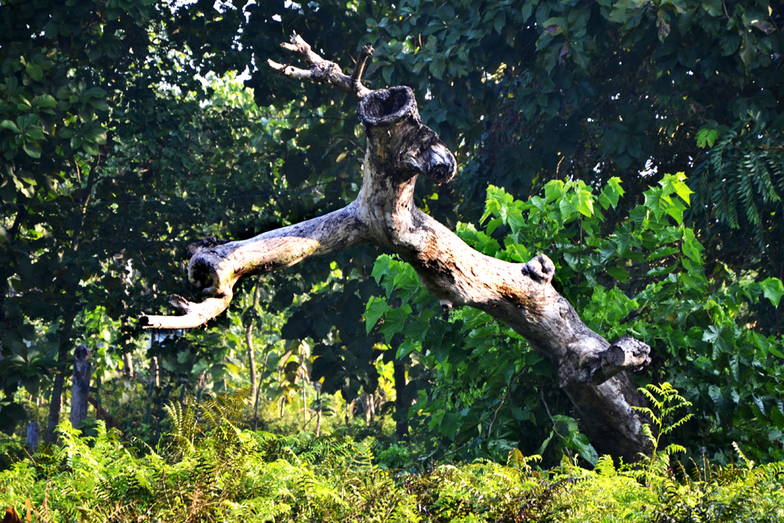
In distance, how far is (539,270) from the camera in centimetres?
357

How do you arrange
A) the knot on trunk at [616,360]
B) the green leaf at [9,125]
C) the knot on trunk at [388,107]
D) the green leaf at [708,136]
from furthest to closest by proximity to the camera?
the green leaf at [9,125] → the green leaf at [708,136] → the knot on trunk at [616,360] → the knot on trunk at [388,107]

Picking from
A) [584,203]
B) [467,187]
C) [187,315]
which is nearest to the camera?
[187,315]

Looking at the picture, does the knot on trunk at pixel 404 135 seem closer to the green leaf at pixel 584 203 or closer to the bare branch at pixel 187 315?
the bare branch at pixel 187 315

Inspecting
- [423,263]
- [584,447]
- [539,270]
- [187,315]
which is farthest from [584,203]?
[187,315]

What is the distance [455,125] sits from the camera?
7188 mm

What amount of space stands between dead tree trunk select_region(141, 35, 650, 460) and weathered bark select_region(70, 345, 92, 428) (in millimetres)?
6145

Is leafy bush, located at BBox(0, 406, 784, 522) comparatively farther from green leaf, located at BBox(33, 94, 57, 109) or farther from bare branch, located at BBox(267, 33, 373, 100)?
green leaf, located at BBox(33, 94, 57, 109)

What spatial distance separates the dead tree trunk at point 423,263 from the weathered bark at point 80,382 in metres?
6.14

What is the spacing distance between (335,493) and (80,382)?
24.8 feet

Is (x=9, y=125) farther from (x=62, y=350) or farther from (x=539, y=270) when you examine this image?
(x=539, y=270)

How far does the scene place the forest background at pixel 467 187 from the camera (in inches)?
161

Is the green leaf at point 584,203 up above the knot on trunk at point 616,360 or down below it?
above

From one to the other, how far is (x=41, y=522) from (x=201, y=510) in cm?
43

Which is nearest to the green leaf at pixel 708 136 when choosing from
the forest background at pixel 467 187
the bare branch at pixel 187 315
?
the forest background at pixel 467 187
